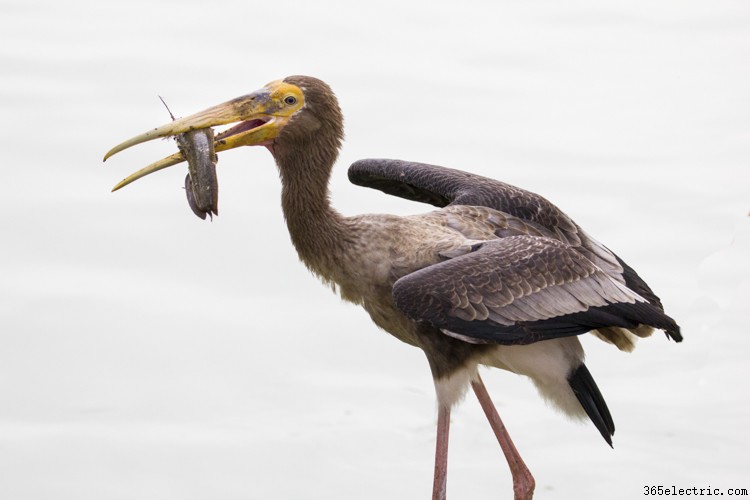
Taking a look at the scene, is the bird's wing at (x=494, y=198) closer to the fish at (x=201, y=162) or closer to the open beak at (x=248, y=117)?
the open beak at (x=248, y=117)

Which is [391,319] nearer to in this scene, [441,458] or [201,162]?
[441,458]

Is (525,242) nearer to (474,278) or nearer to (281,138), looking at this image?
(474,278)

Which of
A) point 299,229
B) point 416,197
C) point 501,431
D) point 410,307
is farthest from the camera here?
point 416,197

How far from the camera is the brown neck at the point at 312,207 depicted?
10.1 meters

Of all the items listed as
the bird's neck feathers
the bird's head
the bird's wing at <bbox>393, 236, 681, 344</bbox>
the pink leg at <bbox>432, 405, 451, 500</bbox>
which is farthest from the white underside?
the bird's head

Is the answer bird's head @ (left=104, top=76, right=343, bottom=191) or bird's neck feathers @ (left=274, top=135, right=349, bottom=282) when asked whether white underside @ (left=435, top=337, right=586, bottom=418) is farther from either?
bird's head @ (left=104, top=76, right=343, bottom=191)

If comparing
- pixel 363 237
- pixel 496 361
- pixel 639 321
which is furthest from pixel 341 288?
pixel 639 321

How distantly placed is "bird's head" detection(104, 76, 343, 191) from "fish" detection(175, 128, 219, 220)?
0.04 metres

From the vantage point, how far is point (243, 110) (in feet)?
32.8

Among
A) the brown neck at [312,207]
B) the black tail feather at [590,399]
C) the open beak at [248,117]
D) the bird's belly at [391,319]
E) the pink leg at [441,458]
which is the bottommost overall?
the pink leg at [441,458]

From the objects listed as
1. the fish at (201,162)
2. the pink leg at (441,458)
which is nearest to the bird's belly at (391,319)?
the pink leg at (441,458)

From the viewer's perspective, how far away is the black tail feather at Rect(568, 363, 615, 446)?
1046 centimetres

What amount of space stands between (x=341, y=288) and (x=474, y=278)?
87 centimetres

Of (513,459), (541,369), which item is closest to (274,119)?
(541,369)
